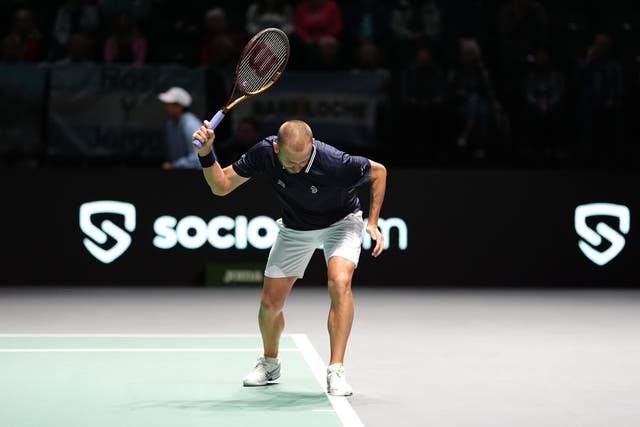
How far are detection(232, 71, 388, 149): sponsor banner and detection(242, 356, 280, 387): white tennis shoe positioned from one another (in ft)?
21.3

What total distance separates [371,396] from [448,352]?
6.12 feet

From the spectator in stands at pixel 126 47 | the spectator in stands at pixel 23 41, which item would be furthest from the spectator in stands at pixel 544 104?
the spectator in stands at pixel 23 41

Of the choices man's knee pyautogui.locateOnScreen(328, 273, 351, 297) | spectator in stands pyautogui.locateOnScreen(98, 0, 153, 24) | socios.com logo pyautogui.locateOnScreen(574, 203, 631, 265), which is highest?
spectator in stands pyautogui.locateOnScreen(98, 0, 153, 24)

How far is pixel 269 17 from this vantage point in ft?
47.8

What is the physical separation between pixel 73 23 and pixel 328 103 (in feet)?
11.0

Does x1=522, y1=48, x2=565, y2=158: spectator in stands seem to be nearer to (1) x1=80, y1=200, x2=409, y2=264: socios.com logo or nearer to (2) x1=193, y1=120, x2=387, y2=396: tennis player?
(1) x1=80, y1=200, x2=409, y2=264: socios.com logo

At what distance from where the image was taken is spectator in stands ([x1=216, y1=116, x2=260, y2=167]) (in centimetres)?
1327

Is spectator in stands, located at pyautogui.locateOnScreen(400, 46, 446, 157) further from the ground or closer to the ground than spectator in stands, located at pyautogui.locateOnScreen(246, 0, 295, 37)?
closer to the ground

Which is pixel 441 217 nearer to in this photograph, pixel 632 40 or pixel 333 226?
pixel 632 40

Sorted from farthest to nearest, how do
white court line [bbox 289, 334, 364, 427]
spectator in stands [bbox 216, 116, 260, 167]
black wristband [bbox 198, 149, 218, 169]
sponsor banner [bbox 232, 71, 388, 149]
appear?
sponsor banner [bbox 232, 71, 388, 149] → spectator in stands [bbox 216, 116, 260, 167] → black wristband [bbox 198, 149, 218, 169] → white court line [bbox 289, 334, 364, 427]

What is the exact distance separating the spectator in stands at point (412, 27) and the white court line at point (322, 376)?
20.2 ft

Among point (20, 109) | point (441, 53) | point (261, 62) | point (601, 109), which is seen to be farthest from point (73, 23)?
point (261, 62)

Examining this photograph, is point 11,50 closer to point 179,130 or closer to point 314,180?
point 179,130

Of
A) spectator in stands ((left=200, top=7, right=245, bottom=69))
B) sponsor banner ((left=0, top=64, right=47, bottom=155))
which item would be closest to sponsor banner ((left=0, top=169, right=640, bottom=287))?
sponsor banner ((left=0, top=64, right=47, bottom=155))
